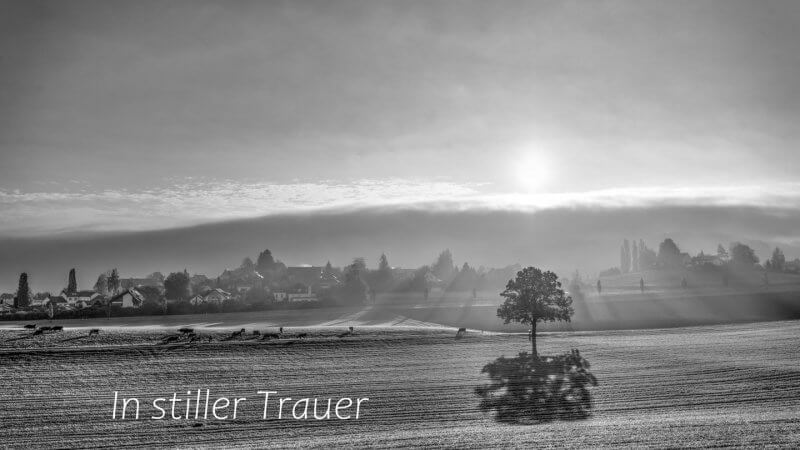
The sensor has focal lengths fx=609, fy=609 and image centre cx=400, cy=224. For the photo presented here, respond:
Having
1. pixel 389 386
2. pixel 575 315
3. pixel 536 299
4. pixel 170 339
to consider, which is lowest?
pixel 389 386

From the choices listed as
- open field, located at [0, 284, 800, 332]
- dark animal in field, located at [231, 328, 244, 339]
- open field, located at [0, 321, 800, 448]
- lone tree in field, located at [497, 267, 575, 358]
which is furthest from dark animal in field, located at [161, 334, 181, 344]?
lone tree in field, located at [497, 267, 575, 358]

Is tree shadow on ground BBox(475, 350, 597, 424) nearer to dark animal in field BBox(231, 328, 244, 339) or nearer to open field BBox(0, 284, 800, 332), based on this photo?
dark animal in field BBox(231, 328, 244, 339)

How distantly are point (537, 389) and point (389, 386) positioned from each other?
13186mm

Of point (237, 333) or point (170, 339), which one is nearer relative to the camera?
point (170, 339)

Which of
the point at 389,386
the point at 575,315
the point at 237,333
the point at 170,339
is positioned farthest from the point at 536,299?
the point at 575,315

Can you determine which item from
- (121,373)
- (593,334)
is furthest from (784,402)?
(121,373)

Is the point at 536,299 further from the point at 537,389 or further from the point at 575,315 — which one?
the point at 575,315

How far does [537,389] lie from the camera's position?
2135 inches

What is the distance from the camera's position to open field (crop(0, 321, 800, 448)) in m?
38.5

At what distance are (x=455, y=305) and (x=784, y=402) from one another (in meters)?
95.2

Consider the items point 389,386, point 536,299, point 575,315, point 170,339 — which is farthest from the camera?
point 575,315

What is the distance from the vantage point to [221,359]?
210ft

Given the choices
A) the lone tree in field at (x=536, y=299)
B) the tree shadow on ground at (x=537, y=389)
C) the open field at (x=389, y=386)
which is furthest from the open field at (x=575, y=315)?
the tree shadow on ground at (x=537, y=389)

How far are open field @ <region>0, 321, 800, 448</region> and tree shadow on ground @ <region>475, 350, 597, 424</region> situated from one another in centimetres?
148
